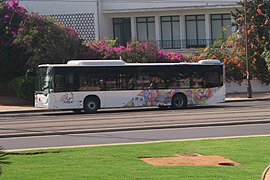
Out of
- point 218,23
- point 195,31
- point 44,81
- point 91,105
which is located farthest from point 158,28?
point 44,81

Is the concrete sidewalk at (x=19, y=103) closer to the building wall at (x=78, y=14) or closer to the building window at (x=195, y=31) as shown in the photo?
the building wall at (x=78, y=14)

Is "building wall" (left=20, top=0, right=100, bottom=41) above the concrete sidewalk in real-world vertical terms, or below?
above

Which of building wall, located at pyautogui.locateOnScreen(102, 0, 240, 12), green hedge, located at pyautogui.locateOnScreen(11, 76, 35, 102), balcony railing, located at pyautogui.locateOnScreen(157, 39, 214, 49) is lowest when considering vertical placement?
green hedge, located at pyautogui.locateOnScreen(11, 76, 35, 102)

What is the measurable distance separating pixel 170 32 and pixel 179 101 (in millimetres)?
27186

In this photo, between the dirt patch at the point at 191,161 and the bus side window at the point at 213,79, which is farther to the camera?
the bus side window at the point at 213,79

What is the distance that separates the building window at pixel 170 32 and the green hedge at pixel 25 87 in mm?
22027

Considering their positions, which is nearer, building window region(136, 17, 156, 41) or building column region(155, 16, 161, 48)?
building column region(155, 16, 161, 48)

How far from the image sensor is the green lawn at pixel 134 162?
38.8 feet

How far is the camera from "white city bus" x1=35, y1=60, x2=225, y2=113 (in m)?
34.0

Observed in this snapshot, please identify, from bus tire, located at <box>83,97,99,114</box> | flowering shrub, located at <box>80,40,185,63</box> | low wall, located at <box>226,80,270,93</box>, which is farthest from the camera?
Answer: low wall, located at <box>226,80,270,93</box>

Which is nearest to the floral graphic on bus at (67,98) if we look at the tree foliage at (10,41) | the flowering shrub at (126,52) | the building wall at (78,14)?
the tree foliage at (10,41)

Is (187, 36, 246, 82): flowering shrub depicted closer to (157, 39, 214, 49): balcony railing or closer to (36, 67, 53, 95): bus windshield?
(157, 39, 214, 49): balcony railing

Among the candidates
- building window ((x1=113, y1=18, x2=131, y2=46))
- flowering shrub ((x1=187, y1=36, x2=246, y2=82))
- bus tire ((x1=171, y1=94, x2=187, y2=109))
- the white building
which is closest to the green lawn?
bus tire ((x1=171, y1=94, x2=187, y2=109))

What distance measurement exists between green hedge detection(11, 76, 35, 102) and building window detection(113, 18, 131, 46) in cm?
2103
